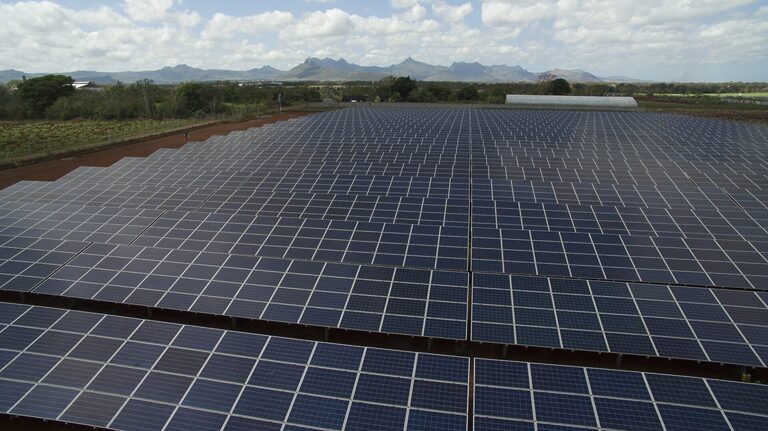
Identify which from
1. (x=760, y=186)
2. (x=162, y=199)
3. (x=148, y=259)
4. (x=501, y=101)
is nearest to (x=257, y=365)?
(x=148, y=259)

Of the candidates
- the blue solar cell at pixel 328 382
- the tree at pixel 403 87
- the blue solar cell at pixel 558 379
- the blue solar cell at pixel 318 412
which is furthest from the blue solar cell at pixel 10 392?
the tree at pixel 403 87

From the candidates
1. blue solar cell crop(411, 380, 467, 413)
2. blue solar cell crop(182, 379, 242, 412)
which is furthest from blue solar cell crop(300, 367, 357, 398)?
blue solar cell crop(182, 379, 242, 412)

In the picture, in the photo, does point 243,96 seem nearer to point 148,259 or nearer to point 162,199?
point 162,199

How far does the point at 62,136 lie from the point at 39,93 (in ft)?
144

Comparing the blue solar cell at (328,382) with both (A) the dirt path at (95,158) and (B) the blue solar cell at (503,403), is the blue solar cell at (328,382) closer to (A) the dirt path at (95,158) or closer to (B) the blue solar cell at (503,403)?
(B) the blue solar cell at (503,403)

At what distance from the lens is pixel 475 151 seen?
1484 inches

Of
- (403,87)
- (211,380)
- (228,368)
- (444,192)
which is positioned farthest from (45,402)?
(403,87)

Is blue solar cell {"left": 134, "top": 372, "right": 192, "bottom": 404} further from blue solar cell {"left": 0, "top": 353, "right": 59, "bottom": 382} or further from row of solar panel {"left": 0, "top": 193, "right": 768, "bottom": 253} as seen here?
row of solar panel {"left": 0, "top": 193, "right": 768, "bottom": 253}

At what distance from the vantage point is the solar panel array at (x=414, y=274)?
34.9 ft

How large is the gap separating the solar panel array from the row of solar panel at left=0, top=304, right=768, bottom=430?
6cm

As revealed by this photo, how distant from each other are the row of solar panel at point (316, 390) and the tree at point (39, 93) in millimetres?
105610

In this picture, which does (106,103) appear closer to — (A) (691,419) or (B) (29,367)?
(B) (29,367)

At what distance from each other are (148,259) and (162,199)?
8459mm

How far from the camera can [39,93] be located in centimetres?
9056
